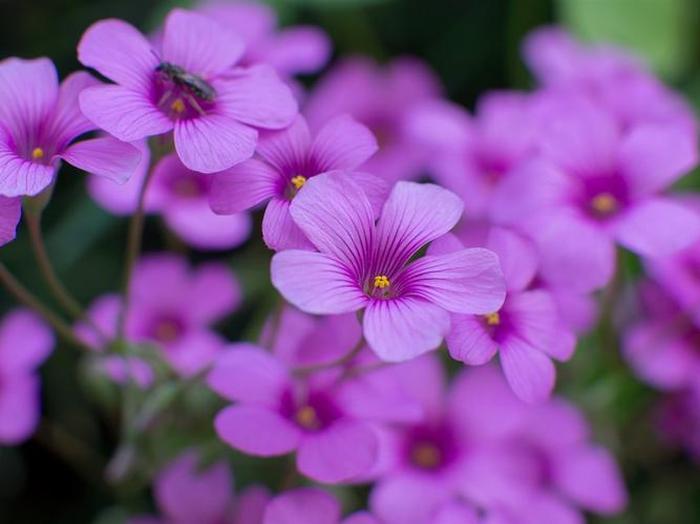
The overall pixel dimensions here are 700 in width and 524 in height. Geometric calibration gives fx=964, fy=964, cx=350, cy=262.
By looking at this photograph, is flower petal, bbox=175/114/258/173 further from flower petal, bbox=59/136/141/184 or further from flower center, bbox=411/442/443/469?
flower center, bbox=411/442/443/469

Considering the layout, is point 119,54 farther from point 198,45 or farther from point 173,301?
point 173,301

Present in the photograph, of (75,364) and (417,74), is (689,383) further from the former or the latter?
(75,364)

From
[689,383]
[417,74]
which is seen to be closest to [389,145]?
[417,74]

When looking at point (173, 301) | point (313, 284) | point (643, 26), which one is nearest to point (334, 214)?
point (313, 284)

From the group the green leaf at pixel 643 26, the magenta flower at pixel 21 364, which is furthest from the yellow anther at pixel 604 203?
the magenta flower at pixel 21 364

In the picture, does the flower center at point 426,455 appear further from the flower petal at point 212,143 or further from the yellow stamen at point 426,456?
the flower petal at point 212,143
